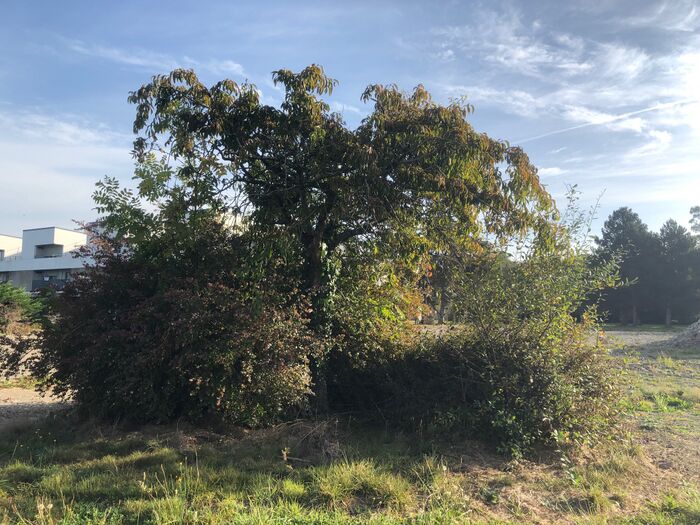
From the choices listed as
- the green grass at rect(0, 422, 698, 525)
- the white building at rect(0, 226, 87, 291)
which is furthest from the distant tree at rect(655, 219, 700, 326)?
the white building at rect(0, 226, 87, 291)

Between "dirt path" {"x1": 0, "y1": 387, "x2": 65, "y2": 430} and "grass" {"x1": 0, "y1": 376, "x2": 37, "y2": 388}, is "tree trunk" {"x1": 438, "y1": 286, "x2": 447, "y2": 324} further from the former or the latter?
"grass" {"x1": 0, "y1": 376, "x2": 37, "y2": 388}

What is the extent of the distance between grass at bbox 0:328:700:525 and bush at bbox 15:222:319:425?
399mm

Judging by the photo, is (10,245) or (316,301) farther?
(10,245)

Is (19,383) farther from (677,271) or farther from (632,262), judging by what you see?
(677,271)

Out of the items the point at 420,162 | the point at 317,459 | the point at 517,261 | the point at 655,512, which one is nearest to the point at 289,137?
the point at 420,162

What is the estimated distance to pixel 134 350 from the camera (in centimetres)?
→ 652

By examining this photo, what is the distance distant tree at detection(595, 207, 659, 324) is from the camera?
49781 millimetres

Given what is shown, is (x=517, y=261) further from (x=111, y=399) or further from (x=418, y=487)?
(x=111, y=399)

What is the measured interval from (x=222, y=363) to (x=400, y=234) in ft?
9.82

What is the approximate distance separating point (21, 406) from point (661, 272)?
5333cm

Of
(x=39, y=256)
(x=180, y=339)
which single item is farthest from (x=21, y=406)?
(x=39, y=256)

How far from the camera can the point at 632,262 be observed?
50531 mm

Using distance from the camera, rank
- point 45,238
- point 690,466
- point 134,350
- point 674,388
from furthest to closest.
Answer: point 45,238 < point 674,388 < point 134,350 < point 690,466

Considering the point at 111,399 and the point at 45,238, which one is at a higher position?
the point at 45,238
